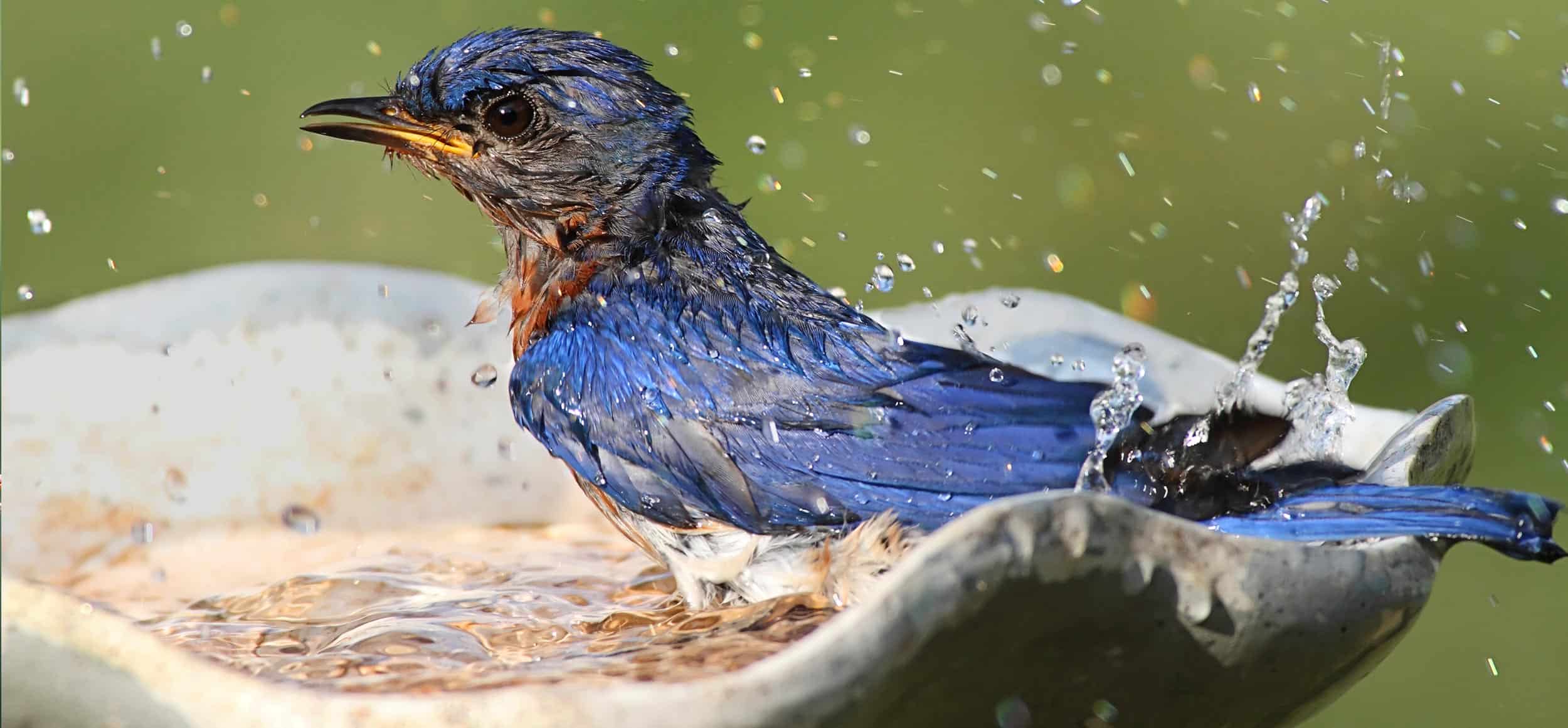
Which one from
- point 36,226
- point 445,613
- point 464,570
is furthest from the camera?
point 36,226

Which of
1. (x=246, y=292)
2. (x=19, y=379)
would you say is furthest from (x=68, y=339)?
(x=246, y=292)

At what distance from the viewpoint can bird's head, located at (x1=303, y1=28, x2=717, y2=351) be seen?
143 inches

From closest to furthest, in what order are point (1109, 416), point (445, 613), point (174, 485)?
point (1109, 416), point (445, 613), point (174, 485)

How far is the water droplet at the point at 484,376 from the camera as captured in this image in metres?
4.30

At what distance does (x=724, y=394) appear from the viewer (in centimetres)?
329

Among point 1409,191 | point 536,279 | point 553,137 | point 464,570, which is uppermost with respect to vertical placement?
point 553,137

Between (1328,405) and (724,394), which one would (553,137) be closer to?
(724,394)

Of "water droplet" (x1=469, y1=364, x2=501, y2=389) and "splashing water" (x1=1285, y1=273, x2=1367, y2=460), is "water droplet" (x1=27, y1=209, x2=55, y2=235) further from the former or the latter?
"splashing water" (x1=1285, y1=273, x2=1367, y2=460)

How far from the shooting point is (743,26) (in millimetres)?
8500

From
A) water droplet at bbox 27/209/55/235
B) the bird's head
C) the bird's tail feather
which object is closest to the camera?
the bird's tail feather

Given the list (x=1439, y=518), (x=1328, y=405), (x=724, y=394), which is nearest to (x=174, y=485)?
(x=724, y=394)

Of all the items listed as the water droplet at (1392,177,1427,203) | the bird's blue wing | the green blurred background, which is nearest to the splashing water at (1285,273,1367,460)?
the bird's blue wing

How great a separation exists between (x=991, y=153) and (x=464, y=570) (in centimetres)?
467

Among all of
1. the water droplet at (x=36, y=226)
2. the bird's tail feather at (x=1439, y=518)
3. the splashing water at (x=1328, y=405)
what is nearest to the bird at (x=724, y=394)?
the bird's tail feather at (x=1439, y=518)
